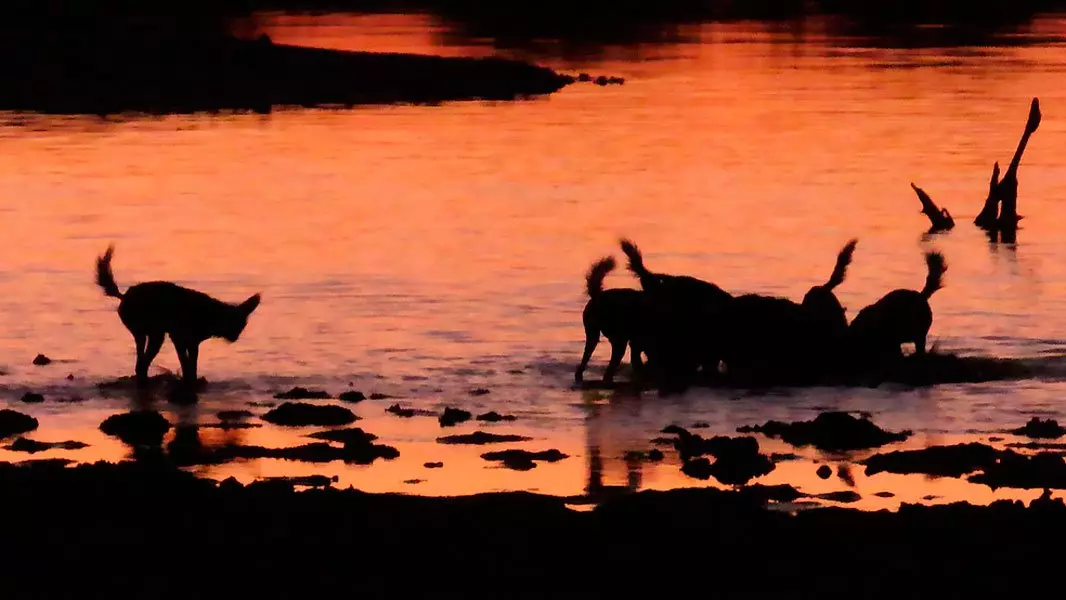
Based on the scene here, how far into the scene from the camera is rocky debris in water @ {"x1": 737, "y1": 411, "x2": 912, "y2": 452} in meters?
18.3

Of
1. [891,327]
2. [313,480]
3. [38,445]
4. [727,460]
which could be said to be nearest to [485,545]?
[313,480]

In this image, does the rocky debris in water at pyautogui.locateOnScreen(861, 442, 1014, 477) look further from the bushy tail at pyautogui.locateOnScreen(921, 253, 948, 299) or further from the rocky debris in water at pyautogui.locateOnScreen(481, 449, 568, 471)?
the bushy tail at pyautogui.locateOnScreen(921, 253, 948, 299)

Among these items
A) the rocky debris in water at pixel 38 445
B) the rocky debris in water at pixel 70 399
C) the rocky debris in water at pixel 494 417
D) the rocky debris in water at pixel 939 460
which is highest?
the rocky debris in water at pixel 939 460

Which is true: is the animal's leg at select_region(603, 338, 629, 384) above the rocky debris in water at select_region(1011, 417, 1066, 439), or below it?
below

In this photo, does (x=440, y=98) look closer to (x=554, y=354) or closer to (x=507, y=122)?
(x=507, y=122)

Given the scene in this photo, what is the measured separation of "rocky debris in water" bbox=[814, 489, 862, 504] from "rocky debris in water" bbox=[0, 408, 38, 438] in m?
7.03

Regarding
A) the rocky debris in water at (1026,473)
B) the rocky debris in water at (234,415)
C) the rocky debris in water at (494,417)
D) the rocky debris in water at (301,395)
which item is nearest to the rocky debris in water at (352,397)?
the rocky debris in water at (301,395)

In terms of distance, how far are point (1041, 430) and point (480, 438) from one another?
4727mm

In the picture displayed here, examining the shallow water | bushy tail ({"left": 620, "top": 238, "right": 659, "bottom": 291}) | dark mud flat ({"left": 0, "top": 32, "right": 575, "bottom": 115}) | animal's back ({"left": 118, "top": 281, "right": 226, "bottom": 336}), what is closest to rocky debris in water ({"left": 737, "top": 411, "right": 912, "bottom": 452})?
the shallow water

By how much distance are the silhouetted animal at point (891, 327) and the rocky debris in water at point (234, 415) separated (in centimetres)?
622

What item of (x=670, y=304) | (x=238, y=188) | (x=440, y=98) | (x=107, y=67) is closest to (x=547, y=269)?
(x=670, y=304)

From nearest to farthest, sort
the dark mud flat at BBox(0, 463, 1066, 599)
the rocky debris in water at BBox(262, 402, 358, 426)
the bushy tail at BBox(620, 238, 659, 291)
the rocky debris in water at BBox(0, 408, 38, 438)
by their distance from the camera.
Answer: the dark mud flat at BBox(0, 463, 1066, 599) < the rocky debris in water at BBox(0, 408, 38, 438) < the rocky debris in water at BBox(262, 402, 358, 426) < the bushy tail at BBox(620, 238, 659, 291)

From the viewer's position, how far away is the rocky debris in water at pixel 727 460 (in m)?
17.0

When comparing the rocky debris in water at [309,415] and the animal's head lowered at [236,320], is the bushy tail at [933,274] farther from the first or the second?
the animal's head lowered at [236,320]
